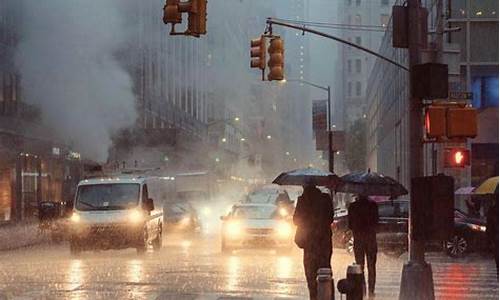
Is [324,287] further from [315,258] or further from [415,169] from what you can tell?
[415,169]

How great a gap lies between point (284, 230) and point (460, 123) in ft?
38.8

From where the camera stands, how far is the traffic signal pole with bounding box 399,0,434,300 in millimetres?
9883

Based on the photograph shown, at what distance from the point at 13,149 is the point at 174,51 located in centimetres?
3141

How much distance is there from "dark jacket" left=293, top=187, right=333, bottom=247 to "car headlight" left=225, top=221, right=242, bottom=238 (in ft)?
33.5

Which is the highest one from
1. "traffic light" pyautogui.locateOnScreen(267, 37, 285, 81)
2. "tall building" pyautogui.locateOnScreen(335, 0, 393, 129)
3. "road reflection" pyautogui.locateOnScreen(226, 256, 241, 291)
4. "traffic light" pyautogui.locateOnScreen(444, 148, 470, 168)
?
"tall building" pyautogui.locateOnScreen(335, 0, 393, 129)

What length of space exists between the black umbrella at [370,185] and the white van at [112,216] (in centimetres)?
830

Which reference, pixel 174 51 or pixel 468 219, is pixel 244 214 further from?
pixel 174 51

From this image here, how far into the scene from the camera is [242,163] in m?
112

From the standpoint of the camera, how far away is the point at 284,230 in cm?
2095

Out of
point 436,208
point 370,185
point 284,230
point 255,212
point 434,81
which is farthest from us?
point 255,212

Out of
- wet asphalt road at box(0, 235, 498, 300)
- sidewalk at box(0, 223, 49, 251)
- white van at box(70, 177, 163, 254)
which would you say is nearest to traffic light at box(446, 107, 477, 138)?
wet asphalt road at box(0, 235, 498, 300)

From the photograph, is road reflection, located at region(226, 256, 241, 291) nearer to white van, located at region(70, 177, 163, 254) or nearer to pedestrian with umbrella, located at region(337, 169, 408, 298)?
pedestrian with umbrella, located at region(337, 169, 408, 298)

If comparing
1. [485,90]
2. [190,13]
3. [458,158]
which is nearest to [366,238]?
[458,158]

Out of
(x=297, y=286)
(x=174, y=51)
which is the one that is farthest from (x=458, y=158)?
(x=174, y=51)
